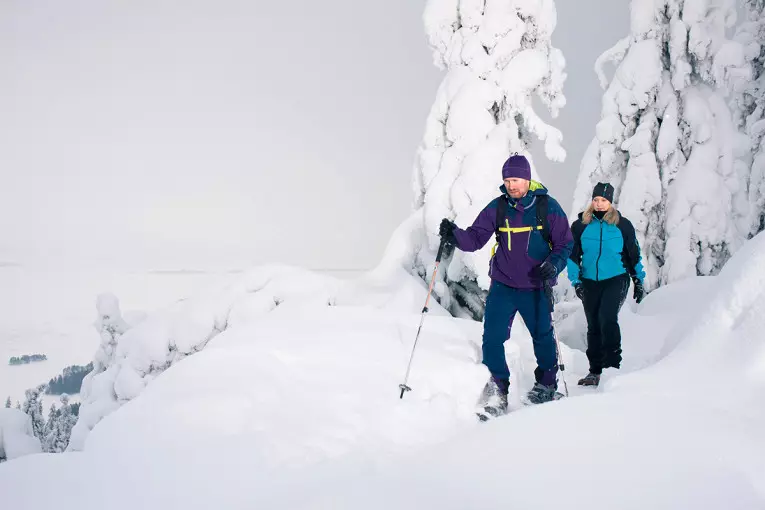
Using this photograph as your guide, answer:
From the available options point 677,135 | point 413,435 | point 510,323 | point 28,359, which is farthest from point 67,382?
point 413,435

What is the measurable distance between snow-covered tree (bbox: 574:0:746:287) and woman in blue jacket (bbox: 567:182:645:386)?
10.3m

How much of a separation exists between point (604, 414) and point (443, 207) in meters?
9.16

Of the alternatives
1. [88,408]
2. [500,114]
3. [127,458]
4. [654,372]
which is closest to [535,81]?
[500,114]

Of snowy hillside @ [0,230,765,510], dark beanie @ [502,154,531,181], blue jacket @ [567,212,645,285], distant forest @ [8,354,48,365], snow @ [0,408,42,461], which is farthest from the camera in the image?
distant forest @ [8,354,48,365]

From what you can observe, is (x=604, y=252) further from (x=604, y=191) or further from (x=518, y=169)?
(x=518, y=169)

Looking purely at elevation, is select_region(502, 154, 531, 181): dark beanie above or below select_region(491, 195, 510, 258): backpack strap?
above

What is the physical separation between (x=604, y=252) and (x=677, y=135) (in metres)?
11.7

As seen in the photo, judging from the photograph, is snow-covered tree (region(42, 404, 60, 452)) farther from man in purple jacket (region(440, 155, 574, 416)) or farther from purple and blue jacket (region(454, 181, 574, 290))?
purple and blue jacket (region(454, 181, 574, 290))

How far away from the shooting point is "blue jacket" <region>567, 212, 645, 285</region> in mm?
5992

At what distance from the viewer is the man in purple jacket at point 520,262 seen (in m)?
4.58

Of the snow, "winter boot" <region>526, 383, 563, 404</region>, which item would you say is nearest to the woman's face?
"winter boot" <region>526, 383, 563, 404</region>

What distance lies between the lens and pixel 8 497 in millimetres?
2436

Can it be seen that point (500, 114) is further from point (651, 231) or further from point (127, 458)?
point (127, 458)

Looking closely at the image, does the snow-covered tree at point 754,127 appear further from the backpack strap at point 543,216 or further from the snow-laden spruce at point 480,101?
the backpack strap at point 543,216
